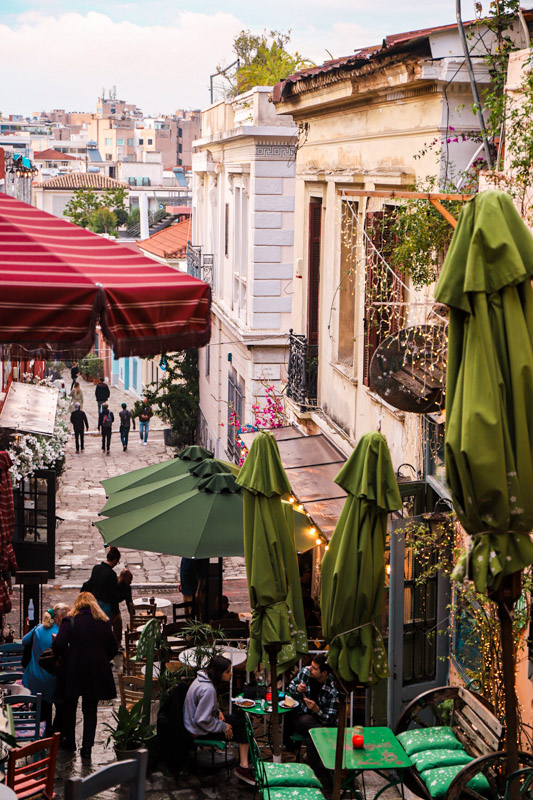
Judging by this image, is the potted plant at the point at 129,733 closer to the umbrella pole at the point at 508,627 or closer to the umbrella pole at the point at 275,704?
the umbrella pole at the point at 275,704

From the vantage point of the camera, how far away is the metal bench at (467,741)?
6.57 meters

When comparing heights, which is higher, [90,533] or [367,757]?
[367,757]

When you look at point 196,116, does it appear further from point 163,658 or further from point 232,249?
point 163,658

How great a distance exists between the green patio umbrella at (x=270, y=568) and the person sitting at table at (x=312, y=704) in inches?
33.7

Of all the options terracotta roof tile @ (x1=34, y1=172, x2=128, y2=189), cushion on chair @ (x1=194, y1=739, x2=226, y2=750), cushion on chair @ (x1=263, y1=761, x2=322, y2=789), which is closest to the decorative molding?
cushion on chair @ (x1=194, y1=739, x2=226, y2=750)

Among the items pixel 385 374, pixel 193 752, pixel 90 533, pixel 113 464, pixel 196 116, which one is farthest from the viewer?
pixel 196 116

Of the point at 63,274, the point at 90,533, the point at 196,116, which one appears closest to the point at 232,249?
the point at 90,533

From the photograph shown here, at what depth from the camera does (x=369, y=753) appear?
7645 millimetres

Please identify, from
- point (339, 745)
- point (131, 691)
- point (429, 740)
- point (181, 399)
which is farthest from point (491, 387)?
point (181, 399)

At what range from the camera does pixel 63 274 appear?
479 centimetres

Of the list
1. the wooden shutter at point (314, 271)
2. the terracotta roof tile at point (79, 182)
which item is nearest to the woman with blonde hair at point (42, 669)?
the wooden shutter at point (314, 271)

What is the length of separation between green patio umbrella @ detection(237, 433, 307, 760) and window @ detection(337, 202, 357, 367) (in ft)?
15.3

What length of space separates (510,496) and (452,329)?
2.56 feet

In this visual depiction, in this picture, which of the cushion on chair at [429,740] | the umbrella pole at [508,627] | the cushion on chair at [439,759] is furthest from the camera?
the cushion on chair at [429,740]
